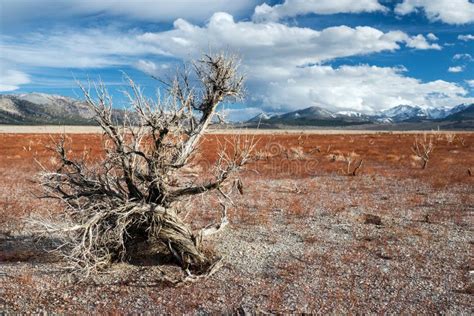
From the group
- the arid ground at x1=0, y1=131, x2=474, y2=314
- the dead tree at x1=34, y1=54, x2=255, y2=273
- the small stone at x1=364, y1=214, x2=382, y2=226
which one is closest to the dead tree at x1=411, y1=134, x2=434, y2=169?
the arid ground at x1=0, y1=131, x2=474, y2=314

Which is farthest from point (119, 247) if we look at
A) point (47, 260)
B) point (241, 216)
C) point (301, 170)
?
point (301, 170)

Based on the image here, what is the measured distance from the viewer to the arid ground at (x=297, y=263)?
31.9 feet

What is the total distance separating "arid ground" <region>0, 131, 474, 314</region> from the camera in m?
9.73

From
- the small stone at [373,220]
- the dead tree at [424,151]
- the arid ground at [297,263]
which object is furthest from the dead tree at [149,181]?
the dead tree at [424,151]

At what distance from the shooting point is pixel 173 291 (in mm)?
10336

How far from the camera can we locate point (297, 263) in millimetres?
12336

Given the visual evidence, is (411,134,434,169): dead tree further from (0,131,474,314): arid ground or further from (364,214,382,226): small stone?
(364,214,382,226): small stone

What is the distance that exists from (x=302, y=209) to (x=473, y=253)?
24.7 ft

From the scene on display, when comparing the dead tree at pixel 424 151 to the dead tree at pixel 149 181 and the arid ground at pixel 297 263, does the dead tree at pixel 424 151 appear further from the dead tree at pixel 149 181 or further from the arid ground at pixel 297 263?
the dead tree at pixel 149 181

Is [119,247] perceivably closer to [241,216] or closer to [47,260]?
[47,260]

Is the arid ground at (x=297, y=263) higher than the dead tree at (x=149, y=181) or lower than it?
lower

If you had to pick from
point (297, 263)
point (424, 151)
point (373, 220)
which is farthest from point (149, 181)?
point (424, 151)

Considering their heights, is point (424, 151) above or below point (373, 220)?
above

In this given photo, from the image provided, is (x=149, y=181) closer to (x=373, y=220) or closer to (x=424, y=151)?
(x=373, y=220)
